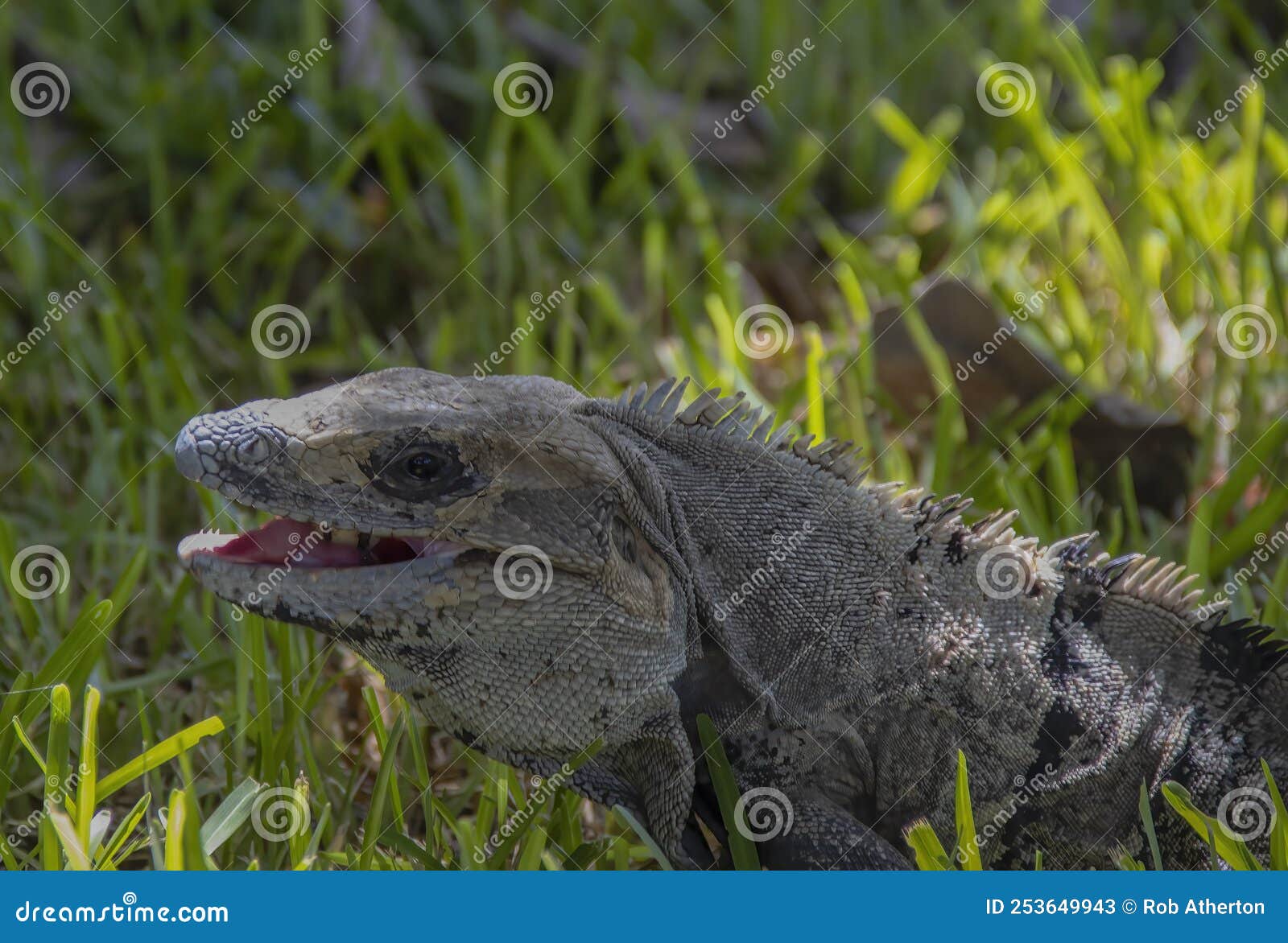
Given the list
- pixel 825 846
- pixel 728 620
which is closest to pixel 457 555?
pixel 728 620

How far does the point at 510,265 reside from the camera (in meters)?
6.11

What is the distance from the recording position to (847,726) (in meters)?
3.07

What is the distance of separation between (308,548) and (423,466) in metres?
0.33

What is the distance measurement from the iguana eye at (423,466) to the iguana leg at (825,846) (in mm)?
1032

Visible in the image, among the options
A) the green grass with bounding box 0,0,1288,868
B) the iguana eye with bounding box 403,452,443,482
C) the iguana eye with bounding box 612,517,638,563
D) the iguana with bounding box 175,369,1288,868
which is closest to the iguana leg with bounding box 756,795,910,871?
the iguana with bounding box 175,369,1288,868

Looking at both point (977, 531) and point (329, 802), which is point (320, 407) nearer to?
point (329, 802)

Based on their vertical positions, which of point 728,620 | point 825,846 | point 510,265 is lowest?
point 825,846

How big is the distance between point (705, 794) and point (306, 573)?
3.32ft

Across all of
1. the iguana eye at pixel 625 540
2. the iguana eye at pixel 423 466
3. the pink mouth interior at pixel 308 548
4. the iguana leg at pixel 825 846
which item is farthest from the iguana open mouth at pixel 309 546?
the iguana leg at pixel 825 846

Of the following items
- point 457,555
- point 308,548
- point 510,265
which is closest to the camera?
point 457,555

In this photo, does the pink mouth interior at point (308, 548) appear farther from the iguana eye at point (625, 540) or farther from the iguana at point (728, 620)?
the iguana eye at point (625, 540)

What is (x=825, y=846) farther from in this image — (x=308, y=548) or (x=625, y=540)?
(x=308, y=548)

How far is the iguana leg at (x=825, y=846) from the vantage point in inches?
115

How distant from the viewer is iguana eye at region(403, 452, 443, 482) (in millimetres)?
2896
